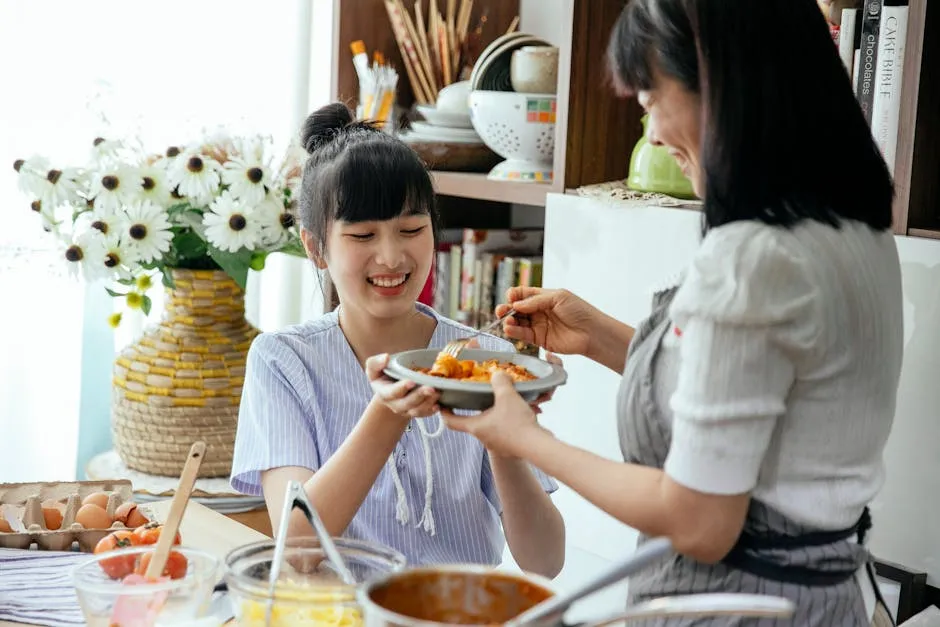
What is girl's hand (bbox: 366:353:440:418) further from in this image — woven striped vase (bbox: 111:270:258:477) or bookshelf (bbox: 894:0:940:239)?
woven striped vase (bbox: 111:270:258:477)

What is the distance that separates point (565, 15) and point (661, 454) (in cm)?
114

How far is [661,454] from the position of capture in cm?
111

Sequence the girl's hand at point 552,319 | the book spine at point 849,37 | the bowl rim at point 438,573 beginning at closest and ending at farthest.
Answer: the bowl rim at point 438,573 < the girl's hand at point 552,319 < the book spine at point 849,37

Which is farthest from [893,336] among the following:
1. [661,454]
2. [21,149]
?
[21,149]

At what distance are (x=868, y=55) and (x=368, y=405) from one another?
2.88 feet

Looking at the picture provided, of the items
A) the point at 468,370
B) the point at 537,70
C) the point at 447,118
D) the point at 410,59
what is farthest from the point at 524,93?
the point at 468,370

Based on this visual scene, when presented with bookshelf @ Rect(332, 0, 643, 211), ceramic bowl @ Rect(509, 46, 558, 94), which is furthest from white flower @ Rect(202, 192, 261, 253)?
ceramic bowl @ Rect(509, 46, 558, 94)

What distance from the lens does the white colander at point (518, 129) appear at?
2.15 m

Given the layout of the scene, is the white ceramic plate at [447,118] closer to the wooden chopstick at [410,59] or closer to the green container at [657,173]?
the wooden chopstick at [410,59]

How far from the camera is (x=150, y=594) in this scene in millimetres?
994

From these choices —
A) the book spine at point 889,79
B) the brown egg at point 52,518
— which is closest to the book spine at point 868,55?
the book spine at point 889,79

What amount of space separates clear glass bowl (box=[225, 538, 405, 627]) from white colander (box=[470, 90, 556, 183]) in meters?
1.28

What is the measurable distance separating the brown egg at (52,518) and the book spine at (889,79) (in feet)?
4.04

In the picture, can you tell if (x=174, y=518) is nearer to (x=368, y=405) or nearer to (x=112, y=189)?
(x=368, y=405)
